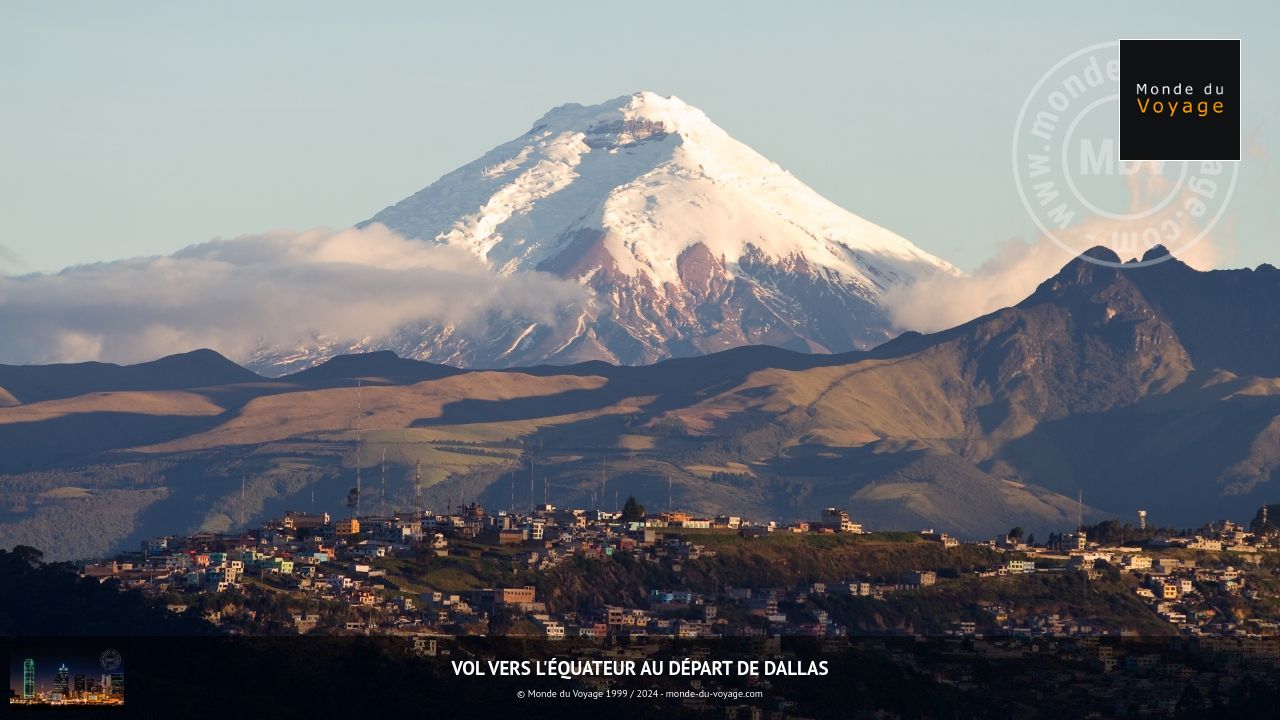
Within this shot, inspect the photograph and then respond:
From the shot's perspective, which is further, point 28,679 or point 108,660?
point 108,660

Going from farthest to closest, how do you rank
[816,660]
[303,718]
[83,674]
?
[816,660] → [303,718] → [83,674]

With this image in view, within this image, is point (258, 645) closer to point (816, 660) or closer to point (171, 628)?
point (171, 628)

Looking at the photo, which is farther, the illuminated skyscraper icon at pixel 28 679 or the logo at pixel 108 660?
the logo at pixel 108 660

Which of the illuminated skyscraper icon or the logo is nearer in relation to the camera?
the illuminated skyscraper icon

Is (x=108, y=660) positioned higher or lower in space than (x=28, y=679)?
higher

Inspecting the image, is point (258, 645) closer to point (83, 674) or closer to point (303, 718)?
point (303, 718)

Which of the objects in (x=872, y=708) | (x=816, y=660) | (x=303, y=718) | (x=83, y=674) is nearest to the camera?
(x=83, y=674)

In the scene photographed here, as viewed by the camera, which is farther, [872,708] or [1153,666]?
[1153,666]

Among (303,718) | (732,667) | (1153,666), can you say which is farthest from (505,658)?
(1153,666)

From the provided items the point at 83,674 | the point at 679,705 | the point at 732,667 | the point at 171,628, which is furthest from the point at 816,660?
the point at 83,674
